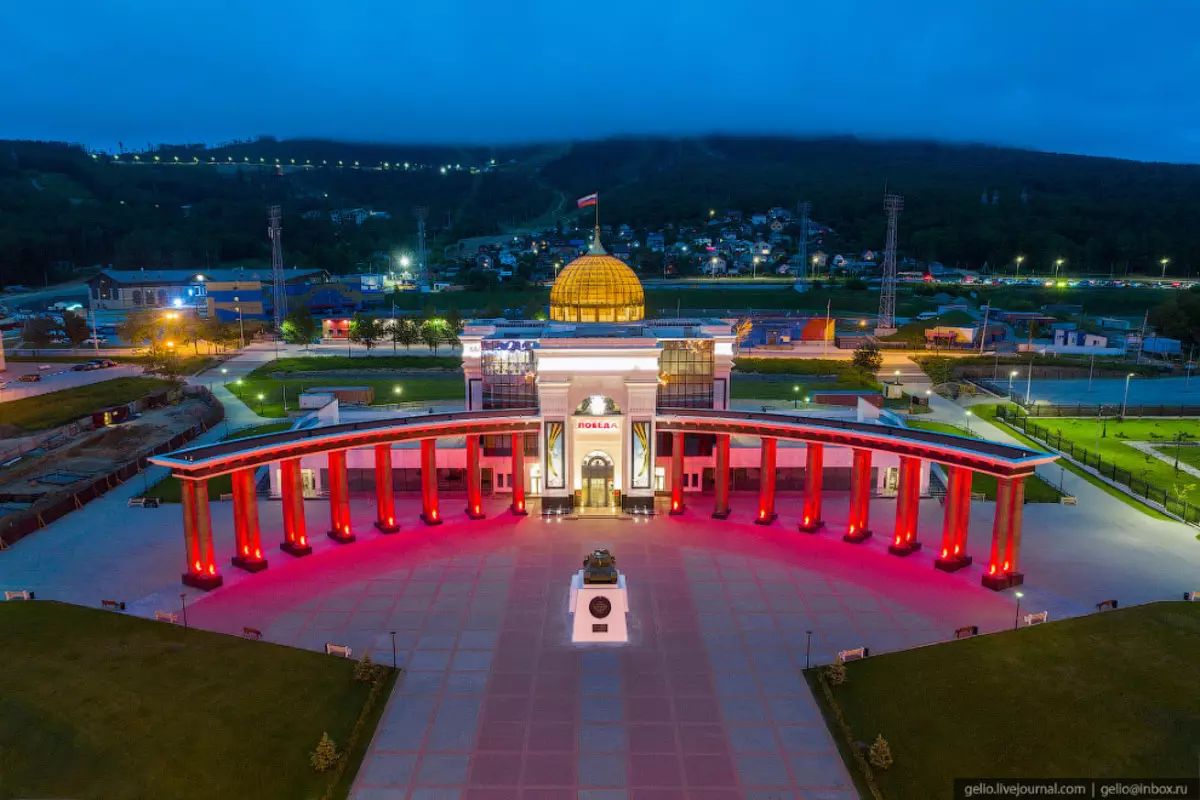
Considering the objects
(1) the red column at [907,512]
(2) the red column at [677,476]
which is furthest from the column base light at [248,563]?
(1) the red column at [907,512]

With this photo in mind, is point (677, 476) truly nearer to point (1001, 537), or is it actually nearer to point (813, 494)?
point (813, 494)

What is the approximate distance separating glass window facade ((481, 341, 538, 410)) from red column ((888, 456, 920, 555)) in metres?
28.5

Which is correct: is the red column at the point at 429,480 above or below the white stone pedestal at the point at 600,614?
above

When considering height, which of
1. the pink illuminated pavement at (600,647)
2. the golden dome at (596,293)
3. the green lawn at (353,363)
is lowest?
the pink illuminated pavement at (600,647)

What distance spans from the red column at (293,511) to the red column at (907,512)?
3651 cm

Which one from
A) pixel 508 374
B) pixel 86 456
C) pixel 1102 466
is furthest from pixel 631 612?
pixel 86 456

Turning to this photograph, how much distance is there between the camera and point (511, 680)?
122ft

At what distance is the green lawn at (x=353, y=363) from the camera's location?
118938mm

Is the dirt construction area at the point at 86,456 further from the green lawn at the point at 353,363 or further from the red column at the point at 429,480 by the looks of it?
the green lawn at the point at 353,363

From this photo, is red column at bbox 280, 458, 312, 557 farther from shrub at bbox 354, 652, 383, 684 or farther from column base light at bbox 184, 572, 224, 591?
shrub at bbox 354, 652, 383, 684

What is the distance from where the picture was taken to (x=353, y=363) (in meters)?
123

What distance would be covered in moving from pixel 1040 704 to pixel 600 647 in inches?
754

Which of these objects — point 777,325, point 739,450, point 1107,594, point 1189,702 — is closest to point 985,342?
point 777,325

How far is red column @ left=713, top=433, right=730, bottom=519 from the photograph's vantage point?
193 feet
